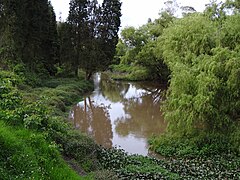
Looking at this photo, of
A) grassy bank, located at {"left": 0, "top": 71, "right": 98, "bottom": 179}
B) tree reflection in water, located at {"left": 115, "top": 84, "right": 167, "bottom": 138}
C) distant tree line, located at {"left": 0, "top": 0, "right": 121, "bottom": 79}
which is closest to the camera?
grassy bank, located at {"left": 0, "top": 71, "right": 98, "bottom": 179}

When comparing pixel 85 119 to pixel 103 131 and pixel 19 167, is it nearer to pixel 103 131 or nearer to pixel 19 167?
pixel 103 131

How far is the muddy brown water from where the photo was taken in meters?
14.9

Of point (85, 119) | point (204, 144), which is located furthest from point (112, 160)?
point (85, 119)

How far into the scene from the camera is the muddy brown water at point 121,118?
14.9 meters

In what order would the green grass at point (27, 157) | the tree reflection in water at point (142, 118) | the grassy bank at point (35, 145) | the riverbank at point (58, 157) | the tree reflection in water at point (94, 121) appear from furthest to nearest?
the tree reflection in water at point (142, 118)
the tree reflection in water at point (94, 121)
the riverbank at point (58, 157)
the grassy bank at point (35, 145)
the green grass at point (27, 157)

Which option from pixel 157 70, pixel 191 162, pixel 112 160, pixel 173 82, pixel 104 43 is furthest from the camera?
pixel 157 70

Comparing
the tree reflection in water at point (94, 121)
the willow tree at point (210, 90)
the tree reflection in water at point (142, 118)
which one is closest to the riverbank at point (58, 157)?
the willow tree at point (210, 90)

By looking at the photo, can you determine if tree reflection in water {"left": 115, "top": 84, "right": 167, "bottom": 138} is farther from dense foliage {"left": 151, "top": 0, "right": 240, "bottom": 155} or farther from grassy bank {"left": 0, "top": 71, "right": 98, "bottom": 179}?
grassy bank {"left": 0, "top": 71, "right": 98, "bottom": 179}

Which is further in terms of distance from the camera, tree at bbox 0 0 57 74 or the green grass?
tree at bbox 0 0 57 74

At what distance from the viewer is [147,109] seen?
22.8 m

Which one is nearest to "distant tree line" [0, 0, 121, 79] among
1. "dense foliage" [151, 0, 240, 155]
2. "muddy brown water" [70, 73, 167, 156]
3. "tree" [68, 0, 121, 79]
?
"tree" [68, 0, 121, 79]

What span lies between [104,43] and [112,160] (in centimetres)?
2399

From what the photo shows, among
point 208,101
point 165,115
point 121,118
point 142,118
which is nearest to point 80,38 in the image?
point 121,118

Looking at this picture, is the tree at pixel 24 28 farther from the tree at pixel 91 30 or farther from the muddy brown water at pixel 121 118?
the muddy brown water at pixel 121 118
